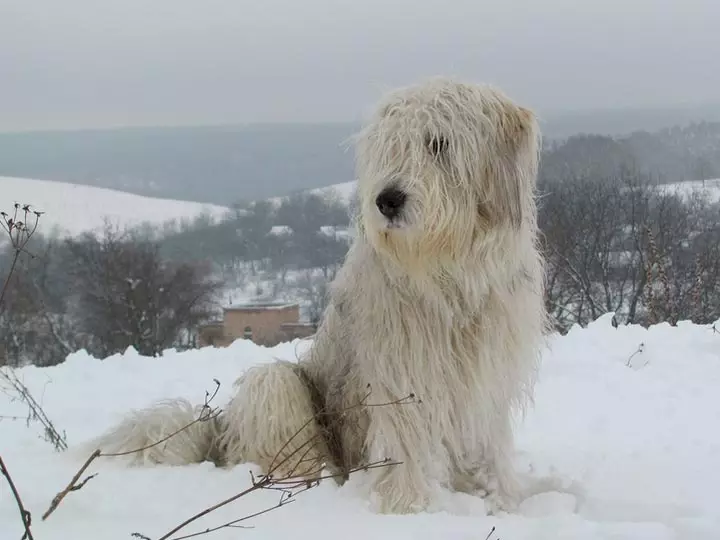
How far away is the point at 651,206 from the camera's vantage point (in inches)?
1221

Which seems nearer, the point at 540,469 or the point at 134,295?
the point at 540,469

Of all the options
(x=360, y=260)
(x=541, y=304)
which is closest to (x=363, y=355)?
(x=360, y=260)

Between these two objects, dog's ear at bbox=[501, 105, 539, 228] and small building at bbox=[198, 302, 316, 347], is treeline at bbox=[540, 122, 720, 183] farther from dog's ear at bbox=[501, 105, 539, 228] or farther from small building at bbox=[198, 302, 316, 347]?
dog's ear at bbox=[501, 105, 539, 228]

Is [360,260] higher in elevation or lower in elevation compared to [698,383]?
higher

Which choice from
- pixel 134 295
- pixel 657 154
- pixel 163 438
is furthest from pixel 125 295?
pixel 163 438

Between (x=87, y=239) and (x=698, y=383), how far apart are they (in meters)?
34.2

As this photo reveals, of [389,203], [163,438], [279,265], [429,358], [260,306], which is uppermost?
[389,203]

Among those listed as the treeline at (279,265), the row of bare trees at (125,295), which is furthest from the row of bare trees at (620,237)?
the row of bare trees at (125,295)

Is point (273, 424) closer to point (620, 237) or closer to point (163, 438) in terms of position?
point (163, 438)

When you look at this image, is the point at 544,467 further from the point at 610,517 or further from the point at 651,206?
the point at 651,206

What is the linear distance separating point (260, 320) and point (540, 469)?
28.4 m

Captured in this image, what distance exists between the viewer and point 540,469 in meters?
4.11

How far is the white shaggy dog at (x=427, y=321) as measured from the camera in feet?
10.8

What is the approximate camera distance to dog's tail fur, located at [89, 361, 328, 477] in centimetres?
385
